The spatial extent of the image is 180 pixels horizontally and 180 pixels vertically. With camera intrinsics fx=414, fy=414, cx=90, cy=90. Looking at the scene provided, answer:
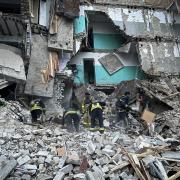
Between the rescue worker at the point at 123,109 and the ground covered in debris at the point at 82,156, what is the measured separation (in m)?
3.37

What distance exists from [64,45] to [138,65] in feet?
14.7

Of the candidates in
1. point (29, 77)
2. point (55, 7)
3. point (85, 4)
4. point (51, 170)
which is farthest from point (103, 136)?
point (85, 4)

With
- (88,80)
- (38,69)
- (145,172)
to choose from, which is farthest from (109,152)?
(88,80)

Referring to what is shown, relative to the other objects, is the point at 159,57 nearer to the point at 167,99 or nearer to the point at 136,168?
the point at 167,99

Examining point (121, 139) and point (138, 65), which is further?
point (138, 65)

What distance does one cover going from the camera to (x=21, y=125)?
41.6 ft

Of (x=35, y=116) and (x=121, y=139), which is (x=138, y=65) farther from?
(x=121, y=139)

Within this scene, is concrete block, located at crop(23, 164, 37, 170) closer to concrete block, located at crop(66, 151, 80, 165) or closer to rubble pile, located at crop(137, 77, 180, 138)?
concrete block, located at crop(66, 151, 80, 165)

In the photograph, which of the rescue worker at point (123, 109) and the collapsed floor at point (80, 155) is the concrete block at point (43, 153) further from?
the rescue worker at point (123, 109)

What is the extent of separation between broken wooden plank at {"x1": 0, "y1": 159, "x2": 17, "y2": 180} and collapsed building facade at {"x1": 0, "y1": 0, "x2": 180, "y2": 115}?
699cm

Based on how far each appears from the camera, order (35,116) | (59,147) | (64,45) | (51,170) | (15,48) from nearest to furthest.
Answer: (51,170) < (59,147) < (35,116) < (15,48) < (64,45)

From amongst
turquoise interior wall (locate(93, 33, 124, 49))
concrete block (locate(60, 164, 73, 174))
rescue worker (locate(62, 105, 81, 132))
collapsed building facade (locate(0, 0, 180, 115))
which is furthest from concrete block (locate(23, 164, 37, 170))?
turquoise interior wall (locate(93, 33, 124, 49))

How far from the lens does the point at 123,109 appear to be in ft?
49.9

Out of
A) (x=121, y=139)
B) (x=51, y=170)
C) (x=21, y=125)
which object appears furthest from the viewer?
(x=21, y=125)
